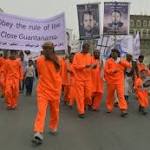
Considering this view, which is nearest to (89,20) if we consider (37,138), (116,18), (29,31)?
(116,18)

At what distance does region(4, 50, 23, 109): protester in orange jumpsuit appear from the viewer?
16562 millimetres

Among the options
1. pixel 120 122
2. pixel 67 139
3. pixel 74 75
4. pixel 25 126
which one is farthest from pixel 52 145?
pixel 74 75

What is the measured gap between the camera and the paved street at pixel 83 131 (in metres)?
11.6

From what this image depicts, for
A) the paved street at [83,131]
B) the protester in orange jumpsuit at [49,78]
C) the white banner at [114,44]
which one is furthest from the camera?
the white banner at [114,44]

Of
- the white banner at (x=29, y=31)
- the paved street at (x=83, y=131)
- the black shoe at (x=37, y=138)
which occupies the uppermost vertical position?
the white banner at (x=29, y=31)

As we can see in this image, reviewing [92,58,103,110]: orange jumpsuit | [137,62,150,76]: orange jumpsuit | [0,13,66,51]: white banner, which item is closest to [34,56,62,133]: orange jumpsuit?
[0,13,66,51]: white banner

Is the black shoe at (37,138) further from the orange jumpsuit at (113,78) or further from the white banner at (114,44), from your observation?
the white banner at (114,44)

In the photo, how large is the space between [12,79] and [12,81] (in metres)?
0.06

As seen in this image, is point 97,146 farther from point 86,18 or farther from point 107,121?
point 86,18

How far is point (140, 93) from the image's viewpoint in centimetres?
1670

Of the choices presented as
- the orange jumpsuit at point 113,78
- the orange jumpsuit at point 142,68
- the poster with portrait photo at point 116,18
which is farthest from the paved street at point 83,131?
the poster with portrait photo at point 116,18

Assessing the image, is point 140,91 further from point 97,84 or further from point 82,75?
point 82,75

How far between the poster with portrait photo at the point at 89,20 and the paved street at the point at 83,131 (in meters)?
3.99

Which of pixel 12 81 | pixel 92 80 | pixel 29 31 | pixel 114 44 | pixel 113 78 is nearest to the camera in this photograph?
pixel 113 78
